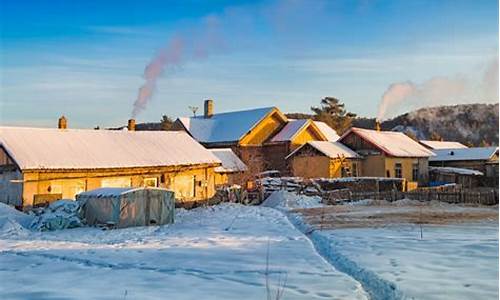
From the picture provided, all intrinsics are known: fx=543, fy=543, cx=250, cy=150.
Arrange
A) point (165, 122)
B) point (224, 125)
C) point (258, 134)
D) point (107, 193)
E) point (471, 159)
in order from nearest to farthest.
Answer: point (107, 193), point (258, 134), point (471, 159), point (224, 125), point (165, 122)

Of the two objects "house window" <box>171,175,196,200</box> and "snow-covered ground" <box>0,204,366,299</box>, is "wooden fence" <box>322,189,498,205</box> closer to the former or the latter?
"house window" <box>171,175,196,200</box>

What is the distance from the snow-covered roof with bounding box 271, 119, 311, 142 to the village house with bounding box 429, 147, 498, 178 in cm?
1291

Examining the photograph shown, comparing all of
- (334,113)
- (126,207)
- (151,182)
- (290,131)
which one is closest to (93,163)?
(151,182)

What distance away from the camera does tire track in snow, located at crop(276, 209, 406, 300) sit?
998 centimetres

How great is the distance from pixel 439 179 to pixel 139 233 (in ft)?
108

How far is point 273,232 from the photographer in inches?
773

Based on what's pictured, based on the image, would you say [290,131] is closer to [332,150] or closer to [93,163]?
[332,150]

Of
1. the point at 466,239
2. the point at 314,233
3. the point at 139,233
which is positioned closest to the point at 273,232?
the point at 314,233

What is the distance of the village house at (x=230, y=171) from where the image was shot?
40688mm

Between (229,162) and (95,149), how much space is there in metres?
13.7

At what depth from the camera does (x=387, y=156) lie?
42906mm

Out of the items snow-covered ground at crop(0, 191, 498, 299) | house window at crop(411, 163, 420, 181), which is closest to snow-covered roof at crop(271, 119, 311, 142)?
house window at crop(411, 163, 420, 181)

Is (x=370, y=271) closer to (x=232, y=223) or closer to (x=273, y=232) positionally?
(x=273, y=232)

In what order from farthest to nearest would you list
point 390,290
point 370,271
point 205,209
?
point 205,209 < point 370,271 < point 390,290
